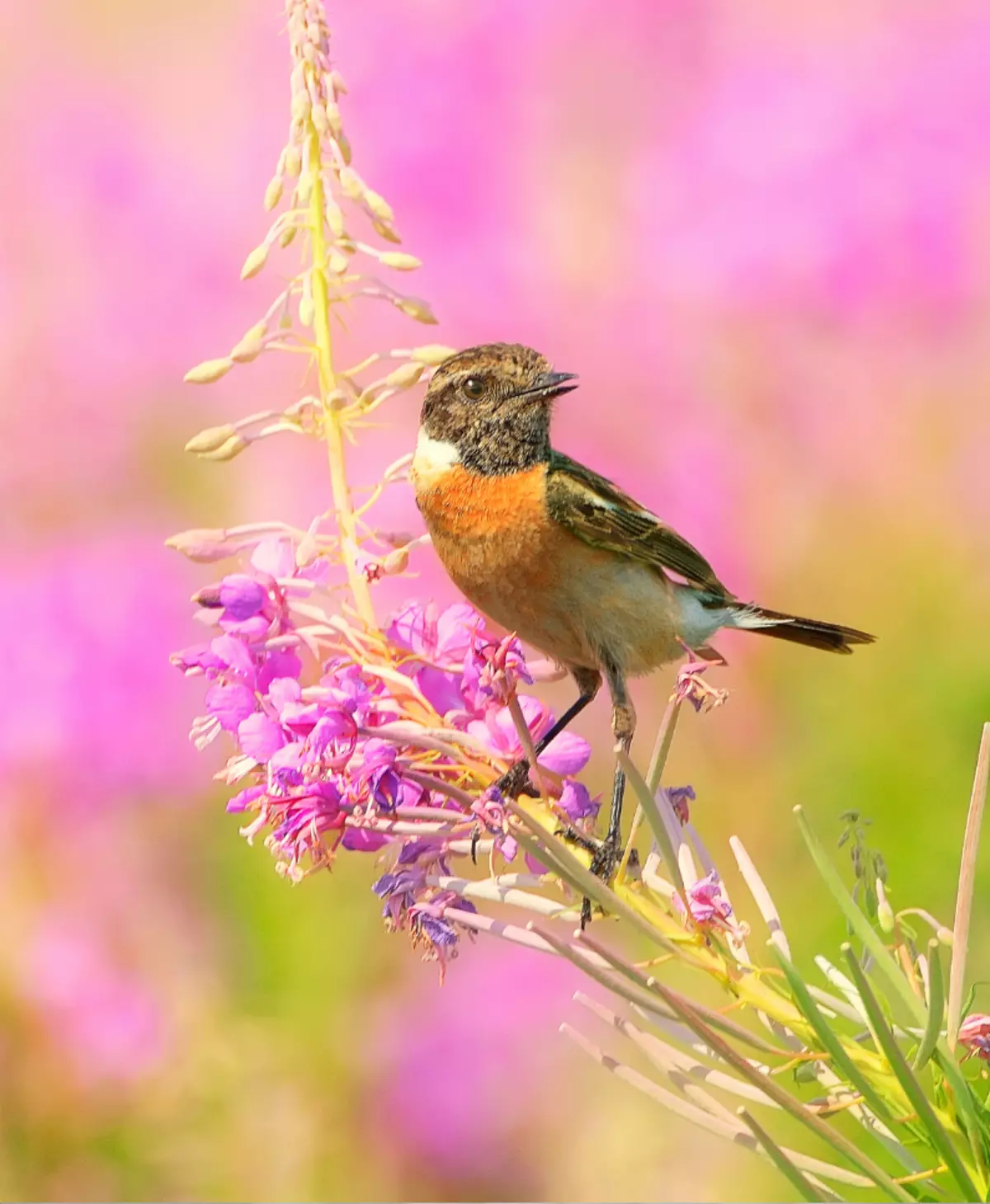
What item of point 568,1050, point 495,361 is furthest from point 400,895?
point 568,1050

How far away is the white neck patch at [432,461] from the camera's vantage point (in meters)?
2.18

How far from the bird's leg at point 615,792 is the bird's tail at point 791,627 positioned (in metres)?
0.28

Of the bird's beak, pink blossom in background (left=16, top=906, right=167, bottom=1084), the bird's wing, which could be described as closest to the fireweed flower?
the bird's wing

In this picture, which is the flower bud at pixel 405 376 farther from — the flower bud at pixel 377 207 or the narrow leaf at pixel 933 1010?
the narrow leaf at pixel 933 1010

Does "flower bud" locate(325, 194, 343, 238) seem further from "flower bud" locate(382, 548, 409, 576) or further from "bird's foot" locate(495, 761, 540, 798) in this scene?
"bird's foot" locate(495, 761, 540, 798)

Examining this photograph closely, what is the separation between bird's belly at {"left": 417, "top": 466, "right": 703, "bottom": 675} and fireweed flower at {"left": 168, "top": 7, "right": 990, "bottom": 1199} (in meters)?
0.35

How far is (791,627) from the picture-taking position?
225cm

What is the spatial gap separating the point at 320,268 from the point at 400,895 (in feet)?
2.12

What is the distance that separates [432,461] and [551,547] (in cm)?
25

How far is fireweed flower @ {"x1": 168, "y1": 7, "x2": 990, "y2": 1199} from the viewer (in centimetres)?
128

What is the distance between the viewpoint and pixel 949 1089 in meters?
1.34

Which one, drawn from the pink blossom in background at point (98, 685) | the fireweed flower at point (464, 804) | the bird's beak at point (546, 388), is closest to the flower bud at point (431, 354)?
the fireweed flower at point (464, 804)

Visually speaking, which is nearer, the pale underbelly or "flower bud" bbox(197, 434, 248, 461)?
"flower bud" bbox(197, 434, 248, 461)

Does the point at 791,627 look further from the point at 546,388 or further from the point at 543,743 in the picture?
the point at 543,743
